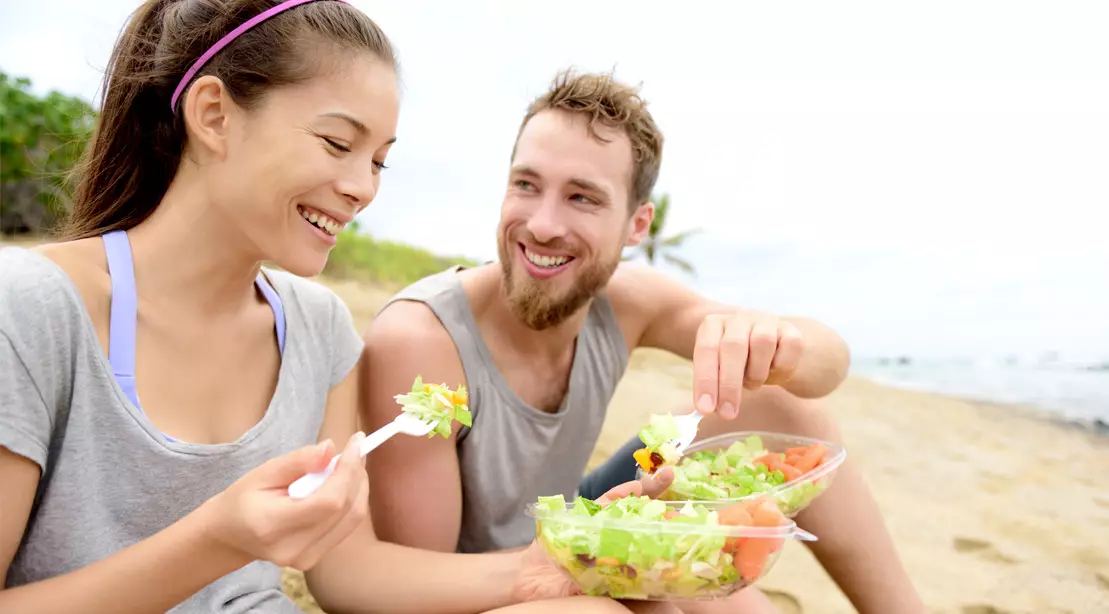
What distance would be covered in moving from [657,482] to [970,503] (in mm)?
4167

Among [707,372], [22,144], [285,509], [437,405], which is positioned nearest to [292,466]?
[285,509]

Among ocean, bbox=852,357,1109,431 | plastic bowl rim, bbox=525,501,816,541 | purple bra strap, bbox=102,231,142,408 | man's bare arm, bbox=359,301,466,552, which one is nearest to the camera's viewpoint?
plastic bowl rim, bbox=525,501,816,541

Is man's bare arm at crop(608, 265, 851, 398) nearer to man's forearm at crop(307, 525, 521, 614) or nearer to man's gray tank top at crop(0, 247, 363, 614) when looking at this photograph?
man's forearm at crop(307, 525, 521, 614)

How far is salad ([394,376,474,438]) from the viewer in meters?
1.70

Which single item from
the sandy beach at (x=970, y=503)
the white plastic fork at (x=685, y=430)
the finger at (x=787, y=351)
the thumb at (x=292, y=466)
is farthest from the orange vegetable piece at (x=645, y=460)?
the sandy beach at (x=970, y=503)

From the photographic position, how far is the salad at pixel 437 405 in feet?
5.59

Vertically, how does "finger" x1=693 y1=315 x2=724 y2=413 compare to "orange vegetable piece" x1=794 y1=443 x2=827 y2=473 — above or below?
above

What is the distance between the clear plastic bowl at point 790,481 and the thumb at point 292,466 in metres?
0.79

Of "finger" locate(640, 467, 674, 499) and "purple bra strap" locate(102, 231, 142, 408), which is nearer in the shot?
"purple bra strap" locate(102, 231, 142, 408)

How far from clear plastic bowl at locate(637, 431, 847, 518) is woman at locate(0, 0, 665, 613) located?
0.34 meters

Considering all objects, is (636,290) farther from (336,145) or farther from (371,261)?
(371,261)

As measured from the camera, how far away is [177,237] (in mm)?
1801

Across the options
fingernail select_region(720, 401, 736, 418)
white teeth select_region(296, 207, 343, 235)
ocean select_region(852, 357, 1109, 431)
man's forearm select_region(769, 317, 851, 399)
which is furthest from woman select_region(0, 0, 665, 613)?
ocean select_region(852, 357, 1109, 431)

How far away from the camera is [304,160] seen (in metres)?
1.74
